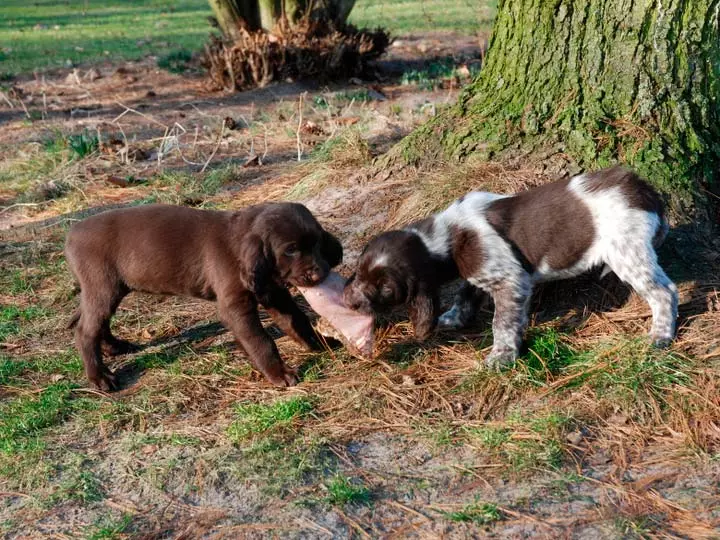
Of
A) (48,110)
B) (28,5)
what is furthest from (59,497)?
(28,5)

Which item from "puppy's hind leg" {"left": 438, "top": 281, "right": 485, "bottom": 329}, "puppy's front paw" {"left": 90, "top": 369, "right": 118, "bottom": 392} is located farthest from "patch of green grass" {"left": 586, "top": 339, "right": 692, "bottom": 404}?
"puppy's front paw" {"left": 90, "top": 369, "right": 118, "bottom": 392}

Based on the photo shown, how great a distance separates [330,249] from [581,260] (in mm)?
1555

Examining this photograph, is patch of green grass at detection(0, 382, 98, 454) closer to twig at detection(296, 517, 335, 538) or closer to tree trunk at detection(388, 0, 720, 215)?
twig at detection(296, 517, 335, 538)

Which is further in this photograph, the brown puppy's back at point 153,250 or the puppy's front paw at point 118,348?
the puppy's front paw at point 118,348

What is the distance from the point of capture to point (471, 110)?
673cm

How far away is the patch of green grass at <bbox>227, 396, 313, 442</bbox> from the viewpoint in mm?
4523

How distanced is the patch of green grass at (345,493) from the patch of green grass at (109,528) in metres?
0.93

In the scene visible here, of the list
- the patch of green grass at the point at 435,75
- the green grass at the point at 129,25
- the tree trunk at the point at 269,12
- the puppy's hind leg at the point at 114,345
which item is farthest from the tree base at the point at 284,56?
the puppy's hind leg at the point at 114,345

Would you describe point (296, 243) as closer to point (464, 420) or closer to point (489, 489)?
point (464, 420)

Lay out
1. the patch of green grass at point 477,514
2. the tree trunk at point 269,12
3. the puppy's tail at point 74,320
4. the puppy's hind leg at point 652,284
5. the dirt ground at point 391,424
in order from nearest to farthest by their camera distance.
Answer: the patch of green grass at point 477,514 → the dirt ground at point 391,424 → the puppy's hind leg at point 652,284 → the puppy's tail at point 74,320 → the tree trunk at point 269,12

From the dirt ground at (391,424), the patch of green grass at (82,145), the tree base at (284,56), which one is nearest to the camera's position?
the dirt ground at (391,424)

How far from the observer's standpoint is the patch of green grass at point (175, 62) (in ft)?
47.9

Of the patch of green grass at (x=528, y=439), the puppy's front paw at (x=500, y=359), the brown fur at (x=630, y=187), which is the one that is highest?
the brown fur at (x=630, y=187)

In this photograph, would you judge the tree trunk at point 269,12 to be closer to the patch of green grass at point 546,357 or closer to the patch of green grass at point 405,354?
the patch of green grass at point 405,354
